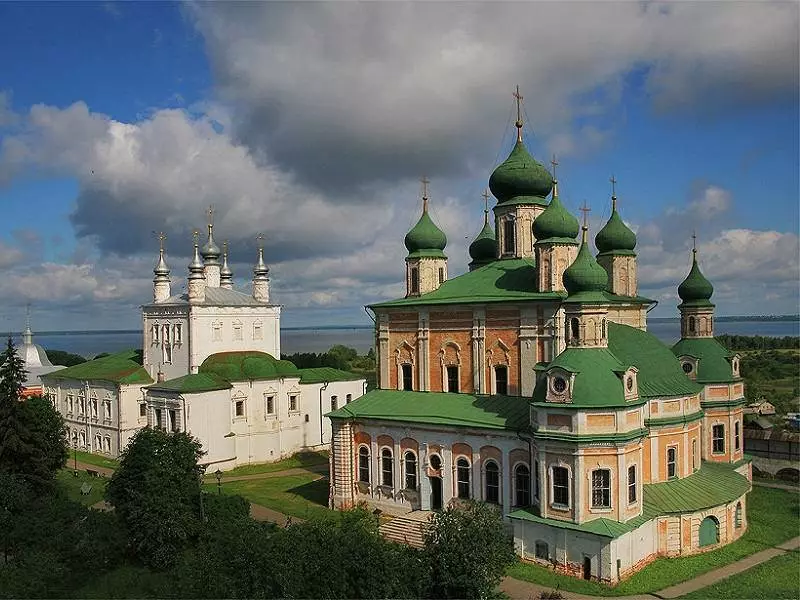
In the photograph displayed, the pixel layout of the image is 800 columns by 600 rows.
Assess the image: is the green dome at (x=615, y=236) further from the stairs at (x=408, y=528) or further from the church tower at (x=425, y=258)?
the stairs at (x=408, y=528)

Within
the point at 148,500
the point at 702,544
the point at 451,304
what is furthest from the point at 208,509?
the point at 702,544

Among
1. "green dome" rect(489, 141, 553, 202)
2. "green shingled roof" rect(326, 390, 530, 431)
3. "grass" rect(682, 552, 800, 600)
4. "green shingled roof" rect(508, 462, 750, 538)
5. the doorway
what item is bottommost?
"grass" rect(682, 552, 800, 600)

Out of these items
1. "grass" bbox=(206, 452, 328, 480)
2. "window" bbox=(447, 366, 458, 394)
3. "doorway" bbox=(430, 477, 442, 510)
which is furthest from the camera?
"grass" bbox=(206, 452, 328, 480)

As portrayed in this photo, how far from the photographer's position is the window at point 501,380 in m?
27.2

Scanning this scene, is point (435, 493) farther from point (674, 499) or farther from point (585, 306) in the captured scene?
point (585, 306)

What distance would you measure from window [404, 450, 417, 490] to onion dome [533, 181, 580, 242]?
32.1 ft

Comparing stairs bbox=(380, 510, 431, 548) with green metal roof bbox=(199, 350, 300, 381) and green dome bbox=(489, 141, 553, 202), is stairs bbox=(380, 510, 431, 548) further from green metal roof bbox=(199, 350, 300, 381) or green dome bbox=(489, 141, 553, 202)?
green metal roof bbox=(199, 350, 300, 381)

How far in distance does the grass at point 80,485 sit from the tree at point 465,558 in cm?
1962

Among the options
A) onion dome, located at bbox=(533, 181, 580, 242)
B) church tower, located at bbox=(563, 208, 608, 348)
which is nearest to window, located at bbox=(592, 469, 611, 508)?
church tower, located at bbox=(563, 208, 608, 348)

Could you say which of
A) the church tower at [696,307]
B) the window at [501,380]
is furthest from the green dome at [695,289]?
the window at [501,380]

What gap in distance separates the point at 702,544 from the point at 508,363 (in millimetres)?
9019

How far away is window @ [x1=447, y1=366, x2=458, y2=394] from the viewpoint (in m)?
28.6

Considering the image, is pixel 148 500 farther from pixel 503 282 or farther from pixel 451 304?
pixel 503 282

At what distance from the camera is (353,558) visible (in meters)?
15.7
